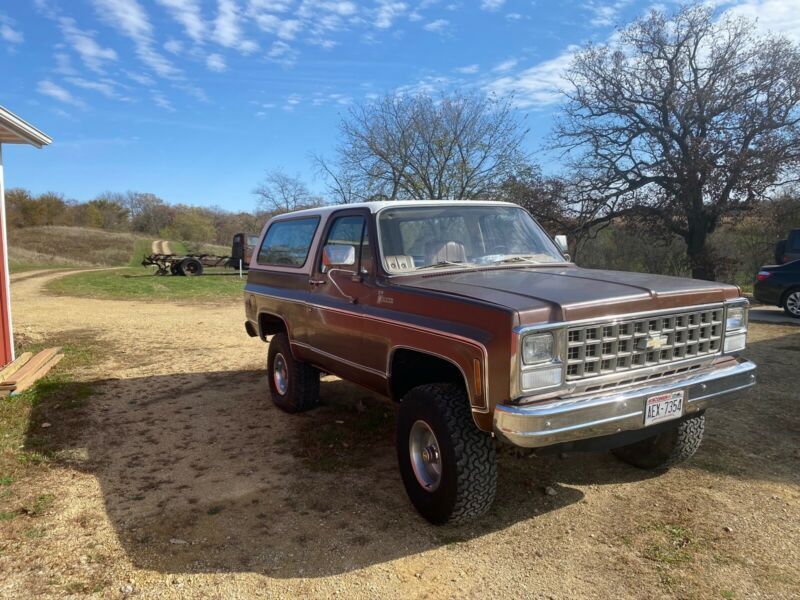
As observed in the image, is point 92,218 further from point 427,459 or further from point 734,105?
point 427,459

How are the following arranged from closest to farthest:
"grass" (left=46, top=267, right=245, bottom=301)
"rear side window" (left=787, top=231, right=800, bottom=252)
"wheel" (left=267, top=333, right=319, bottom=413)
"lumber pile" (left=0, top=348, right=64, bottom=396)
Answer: "wheel" (left=267, top=333, right=319, bottom=413)
"lumber pile" (left=0, top=348, right=64, bottom=396)
"rear side window" (left=787, top=231, right=800, bottom=252)
"grass" (left=46, top=267, right=245, bottom=301)

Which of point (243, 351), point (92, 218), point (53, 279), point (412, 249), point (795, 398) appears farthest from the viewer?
point (92, 218)

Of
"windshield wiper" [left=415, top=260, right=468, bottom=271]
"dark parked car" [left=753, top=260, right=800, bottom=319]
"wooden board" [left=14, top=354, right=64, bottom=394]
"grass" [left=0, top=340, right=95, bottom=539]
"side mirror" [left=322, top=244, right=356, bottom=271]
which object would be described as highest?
"side mirror" [left=322, top=244, right=356, bottom=271]

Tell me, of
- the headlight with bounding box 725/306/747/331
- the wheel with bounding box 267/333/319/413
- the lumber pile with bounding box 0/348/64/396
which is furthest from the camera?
the lumber pile with bounding box 0/348/64/396

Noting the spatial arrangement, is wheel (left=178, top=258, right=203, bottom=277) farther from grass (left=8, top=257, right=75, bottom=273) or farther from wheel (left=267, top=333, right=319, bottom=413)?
wheel (left=267, top=333, right=319, bottom=413)

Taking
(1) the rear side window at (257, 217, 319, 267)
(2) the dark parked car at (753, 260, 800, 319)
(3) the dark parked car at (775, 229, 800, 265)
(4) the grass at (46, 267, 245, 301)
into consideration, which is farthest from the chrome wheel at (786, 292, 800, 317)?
(4) the grass at (46, 267, 245, 301)

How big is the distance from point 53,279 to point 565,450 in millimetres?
25590

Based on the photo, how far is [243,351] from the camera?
8.98 metres

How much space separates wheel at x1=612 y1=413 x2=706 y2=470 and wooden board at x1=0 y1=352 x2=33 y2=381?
666 cm

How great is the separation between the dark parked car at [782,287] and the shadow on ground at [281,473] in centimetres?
669

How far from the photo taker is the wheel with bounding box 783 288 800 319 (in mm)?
11453

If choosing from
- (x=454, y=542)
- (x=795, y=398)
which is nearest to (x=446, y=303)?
(x=454, y=542)

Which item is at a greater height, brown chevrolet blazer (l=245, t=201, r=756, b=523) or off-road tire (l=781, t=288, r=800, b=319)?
brown chevrolet blazer (l=245, t=201, r=756, b=523)

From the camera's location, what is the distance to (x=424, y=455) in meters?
3.60
